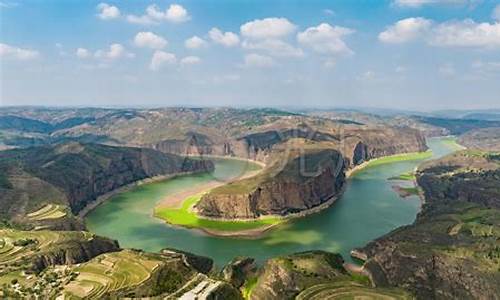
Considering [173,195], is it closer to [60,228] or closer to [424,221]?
[60,228]

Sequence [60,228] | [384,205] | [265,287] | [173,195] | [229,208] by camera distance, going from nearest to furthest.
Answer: [265,287]
[60,228]
[229,208]
[384,205]
[173,195]

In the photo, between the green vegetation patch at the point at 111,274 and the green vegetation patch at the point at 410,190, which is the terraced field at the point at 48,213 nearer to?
the green vegetation patch at the point at 111,274

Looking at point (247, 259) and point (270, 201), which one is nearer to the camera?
point (247, 259)

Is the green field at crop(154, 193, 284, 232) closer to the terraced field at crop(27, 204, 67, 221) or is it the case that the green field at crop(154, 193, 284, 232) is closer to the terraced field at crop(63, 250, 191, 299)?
the terraced field at crop(27, 204, 67, 221)

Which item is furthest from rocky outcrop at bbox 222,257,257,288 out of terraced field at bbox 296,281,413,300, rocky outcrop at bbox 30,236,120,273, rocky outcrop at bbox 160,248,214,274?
rocky outcrop at bbox 30,236,120,273

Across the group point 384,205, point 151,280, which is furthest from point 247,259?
point 384,205

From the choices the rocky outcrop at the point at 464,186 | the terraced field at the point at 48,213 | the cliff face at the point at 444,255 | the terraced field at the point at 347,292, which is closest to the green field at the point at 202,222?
the terraced field at the point at 48,213
